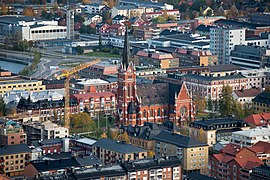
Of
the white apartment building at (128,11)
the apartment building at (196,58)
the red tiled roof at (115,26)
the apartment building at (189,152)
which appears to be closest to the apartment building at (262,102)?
the apartment building at (189,152)

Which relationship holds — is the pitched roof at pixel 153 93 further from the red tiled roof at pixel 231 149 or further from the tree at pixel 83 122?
the red tiled roof at pixel 231 149

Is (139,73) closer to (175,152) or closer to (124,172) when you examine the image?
(175,152)

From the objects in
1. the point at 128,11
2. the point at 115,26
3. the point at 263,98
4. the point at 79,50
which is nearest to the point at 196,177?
the point at 263,98

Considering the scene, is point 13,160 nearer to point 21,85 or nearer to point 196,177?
point 196,177

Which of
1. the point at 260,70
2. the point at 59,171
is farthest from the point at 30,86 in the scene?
the point at 59,171

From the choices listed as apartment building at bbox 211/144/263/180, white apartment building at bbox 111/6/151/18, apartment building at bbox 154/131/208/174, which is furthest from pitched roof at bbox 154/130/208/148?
white apartment building at bbox 111/6/151/18

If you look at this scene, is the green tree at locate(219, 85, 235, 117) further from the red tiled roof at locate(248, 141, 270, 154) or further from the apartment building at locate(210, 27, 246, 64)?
the apartment building at locate(210, 27, 246, 64)

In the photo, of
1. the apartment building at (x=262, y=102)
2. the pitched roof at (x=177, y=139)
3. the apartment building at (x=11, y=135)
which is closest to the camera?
the pitched roof at (x=177, y=139)

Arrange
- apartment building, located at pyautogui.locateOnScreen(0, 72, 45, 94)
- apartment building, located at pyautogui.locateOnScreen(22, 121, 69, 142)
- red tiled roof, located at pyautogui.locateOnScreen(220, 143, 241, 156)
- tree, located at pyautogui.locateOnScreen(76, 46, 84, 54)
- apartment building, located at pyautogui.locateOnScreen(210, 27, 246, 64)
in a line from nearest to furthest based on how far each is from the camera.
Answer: red tiled roof, located at pyautogui.locateOnScreen(220, 143, 241, 156)
apartment building, located at pyautogui.locateOnScreen(22, 121, 69, 142)
apartment building, located at pyautogui.locateOnScreen(0, 72, 45, 94)
apartment building, located at pyautogui.locateOnScreen(210, 27, 246, 64)
tree, located at pyautogui.locateOnScreen(76, 46, 84, 54)
